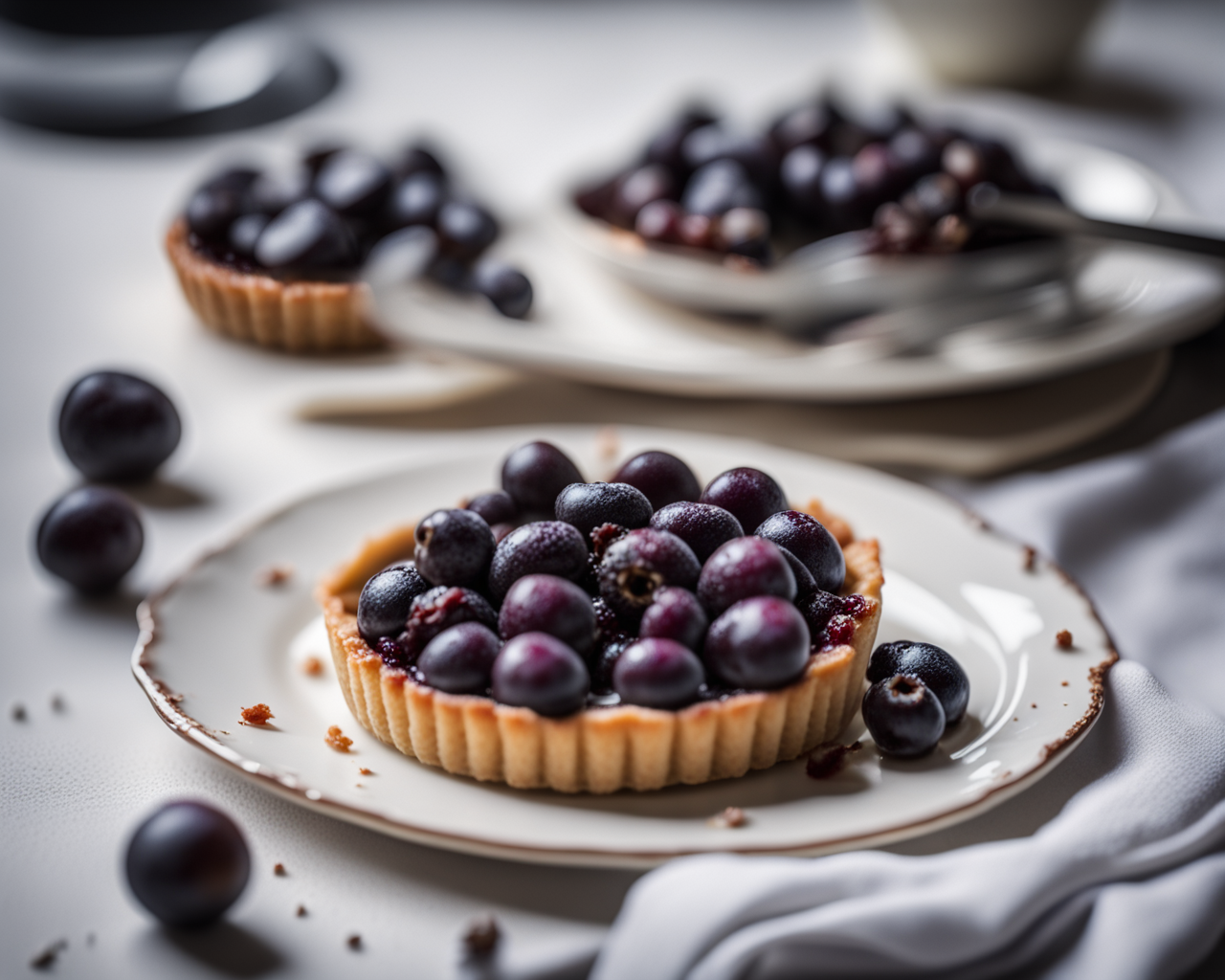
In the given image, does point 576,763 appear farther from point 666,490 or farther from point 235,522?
point 235,522

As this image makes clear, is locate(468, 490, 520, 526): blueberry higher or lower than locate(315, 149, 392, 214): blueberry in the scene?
higher

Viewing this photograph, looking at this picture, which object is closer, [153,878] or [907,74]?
[153,878]

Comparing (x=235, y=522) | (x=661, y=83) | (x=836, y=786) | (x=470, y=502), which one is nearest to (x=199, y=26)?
(x=661, y=83)

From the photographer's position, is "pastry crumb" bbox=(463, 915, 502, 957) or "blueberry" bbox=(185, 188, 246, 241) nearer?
"pastry crumb" bbox=(463, 915, 502, 957)

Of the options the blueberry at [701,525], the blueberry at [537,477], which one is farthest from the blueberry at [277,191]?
the blueberry at [701,525]

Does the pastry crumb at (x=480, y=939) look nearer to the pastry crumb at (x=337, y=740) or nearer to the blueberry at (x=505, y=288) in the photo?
the pastry crumb at (x=337, y=740)

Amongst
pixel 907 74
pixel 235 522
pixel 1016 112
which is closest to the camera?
pixel 235 522

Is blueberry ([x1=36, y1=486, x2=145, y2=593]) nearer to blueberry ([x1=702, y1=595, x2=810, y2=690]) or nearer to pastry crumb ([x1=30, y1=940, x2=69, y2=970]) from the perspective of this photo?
pastry crumb ([x1=30, y1=940, x2=69, y2=970])

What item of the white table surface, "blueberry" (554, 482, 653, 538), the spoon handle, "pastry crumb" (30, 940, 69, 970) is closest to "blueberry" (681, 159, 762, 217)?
the white table surface
